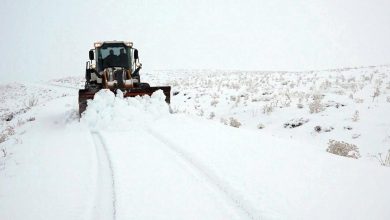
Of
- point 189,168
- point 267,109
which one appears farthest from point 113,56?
point 189,168

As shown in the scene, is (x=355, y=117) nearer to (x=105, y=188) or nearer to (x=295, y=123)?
(x=295, y=123)

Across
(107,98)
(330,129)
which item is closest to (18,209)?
(107,98)

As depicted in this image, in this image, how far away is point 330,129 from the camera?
31.1 ft

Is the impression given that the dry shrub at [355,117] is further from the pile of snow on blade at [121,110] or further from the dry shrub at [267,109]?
the pile of snow on blade at [121,110]

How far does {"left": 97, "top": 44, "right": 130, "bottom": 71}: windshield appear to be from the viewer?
43.9 ft

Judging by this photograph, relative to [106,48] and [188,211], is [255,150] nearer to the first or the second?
[188,211]

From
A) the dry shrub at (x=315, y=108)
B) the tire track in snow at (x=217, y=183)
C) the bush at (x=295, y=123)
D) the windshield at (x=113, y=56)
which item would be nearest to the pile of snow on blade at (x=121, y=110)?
the windshield at (x=113, y=56)

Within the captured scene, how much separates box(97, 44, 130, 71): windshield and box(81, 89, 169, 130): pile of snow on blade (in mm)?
2880

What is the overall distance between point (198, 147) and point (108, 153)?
1.84 meters

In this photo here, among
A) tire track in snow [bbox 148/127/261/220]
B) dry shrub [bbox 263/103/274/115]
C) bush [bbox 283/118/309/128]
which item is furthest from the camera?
dry shrub [bbox 263/103/274/115]

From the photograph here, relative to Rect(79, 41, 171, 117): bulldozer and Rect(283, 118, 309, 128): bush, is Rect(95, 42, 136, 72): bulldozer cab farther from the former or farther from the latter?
Rect(283, 118, 309, 128): bush

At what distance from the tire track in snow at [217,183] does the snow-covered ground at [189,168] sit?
0.05 ft

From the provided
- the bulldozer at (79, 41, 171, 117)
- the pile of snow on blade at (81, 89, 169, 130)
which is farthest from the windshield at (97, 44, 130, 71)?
the pile of snow on blade at (81, 89, 169, 130)

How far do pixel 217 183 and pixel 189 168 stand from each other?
836mm
